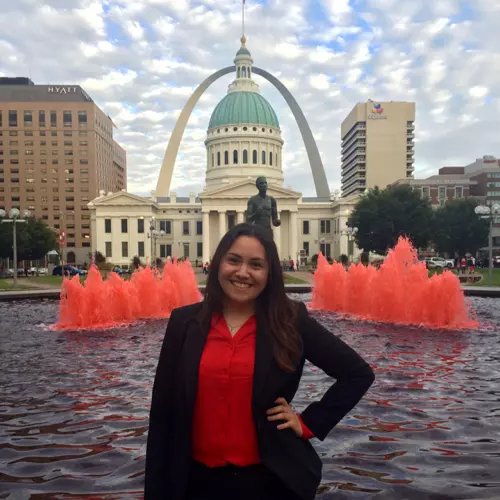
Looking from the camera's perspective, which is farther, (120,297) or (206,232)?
(206,232)

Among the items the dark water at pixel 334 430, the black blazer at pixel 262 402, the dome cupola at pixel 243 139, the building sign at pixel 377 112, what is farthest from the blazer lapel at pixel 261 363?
the building sign at pixel 377 112

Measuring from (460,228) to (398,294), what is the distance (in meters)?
51.1

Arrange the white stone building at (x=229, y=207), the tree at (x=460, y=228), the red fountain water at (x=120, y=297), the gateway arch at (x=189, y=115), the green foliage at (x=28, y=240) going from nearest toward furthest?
the red fountain water at (x=120, y=297) < the green foliage at (x=28, y=240) < the tree at (x=460, y=228) < the white stone building at (x=229, y=207) < the gateway arch at (x=189, y=115)

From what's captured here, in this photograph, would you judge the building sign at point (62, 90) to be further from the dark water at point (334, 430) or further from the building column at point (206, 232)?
the dark water at point (334, 430)

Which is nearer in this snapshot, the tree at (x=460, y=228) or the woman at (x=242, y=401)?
the woman at (x=242, y=401)

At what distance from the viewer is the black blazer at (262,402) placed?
2402mm

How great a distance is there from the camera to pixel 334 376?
8.43 feet

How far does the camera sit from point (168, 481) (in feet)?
8.10

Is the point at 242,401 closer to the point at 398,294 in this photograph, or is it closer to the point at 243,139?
the point at 398,294

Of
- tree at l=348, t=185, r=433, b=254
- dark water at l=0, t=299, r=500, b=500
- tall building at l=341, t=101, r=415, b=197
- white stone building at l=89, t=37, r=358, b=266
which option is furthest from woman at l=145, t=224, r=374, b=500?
tall building at l=341, t=101, r=415, b=197

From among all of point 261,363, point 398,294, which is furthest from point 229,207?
point 261,363

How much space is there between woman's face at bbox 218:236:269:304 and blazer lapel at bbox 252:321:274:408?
0.24 meters

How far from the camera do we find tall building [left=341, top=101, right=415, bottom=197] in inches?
4879

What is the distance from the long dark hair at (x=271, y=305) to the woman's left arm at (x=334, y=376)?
3.7 inches
